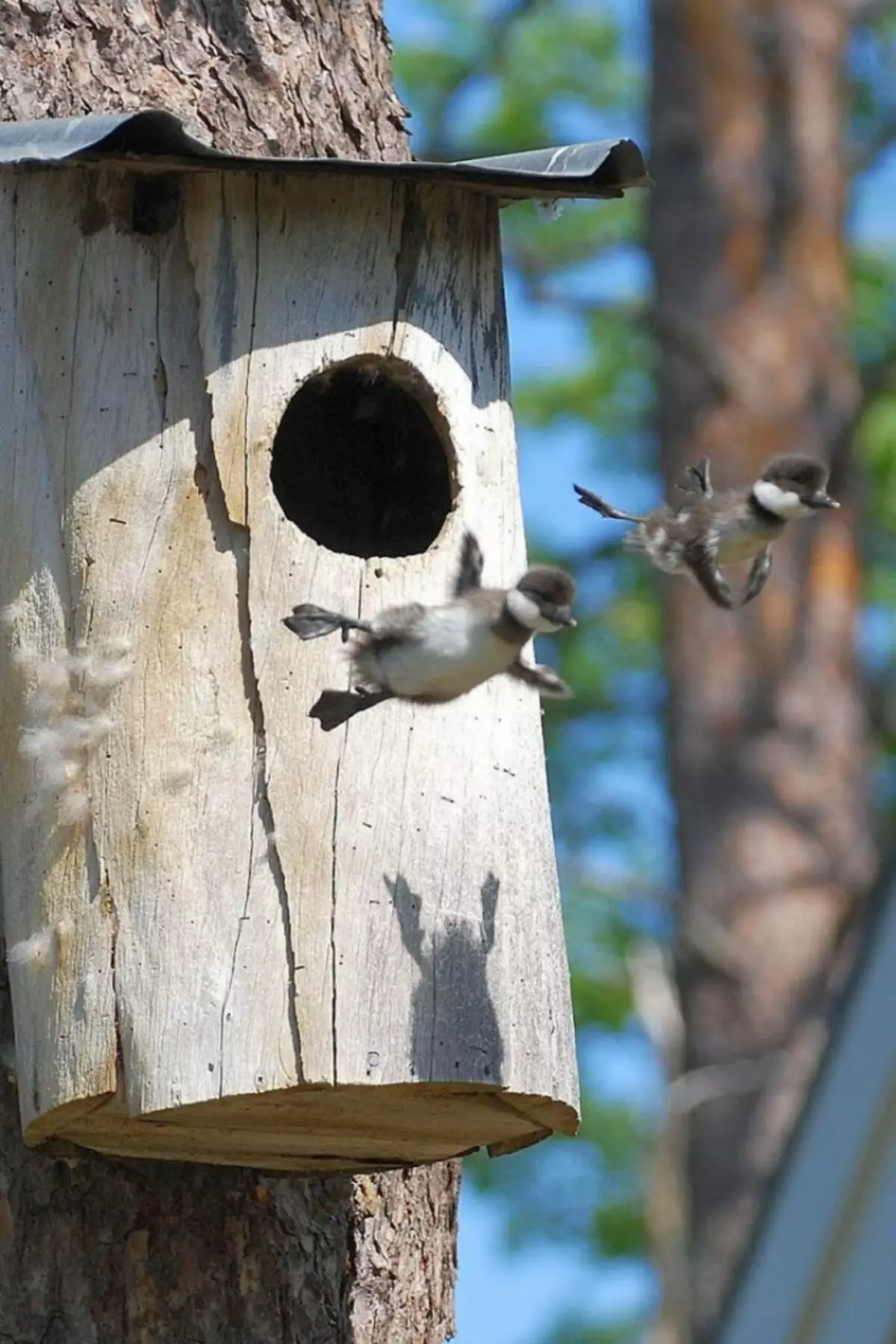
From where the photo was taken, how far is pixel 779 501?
456 centimetres

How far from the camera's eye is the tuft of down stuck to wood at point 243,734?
352 cm

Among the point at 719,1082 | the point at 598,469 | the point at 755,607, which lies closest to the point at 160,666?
the point at 719,1082

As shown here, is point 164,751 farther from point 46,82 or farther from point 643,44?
point 643,44

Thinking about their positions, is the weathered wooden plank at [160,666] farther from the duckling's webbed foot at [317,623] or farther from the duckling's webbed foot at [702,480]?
the duckling's webbed foot at [702,480]

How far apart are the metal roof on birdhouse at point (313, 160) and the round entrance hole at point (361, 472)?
43cm

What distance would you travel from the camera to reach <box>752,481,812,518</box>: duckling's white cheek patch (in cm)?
455

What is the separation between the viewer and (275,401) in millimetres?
3783

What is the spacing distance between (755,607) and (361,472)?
4.78 m

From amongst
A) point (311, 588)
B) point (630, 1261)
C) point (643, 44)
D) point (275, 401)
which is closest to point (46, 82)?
point (275, 401)

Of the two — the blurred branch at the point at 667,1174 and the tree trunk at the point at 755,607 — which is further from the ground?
the tree trunk at the point at 755,607

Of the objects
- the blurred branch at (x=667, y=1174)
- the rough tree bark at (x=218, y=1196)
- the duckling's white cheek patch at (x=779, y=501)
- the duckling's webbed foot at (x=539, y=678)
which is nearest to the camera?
the duckling's webbed foot at (x=539, y=678)

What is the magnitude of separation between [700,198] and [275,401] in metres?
6.21

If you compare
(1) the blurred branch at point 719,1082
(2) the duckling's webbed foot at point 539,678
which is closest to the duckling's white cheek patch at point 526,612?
(2) the duckling's webbed foot at point 539,678

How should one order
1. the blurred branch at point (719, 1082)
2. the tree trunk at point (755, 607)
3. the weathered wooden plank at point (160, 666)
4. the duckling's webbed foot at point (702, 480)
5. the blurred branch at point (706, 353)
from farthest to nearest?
the blurred branch at point (706, 353) < the tree trunk at point (755, 607) < the blurred branch at point (719, 1082) < the duckling's webbed foot at point (702, 480) < the weathered wooden plank at point (160, 666)
